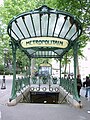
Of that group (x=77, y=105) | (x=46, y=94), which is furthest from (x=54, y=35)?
(x=46, y=94)

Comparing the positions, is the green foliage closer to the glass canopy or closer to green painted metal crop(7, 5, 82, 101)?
the glass canopy

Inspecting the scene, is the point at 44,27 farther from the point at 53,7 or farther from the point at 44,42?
the point at 53,7

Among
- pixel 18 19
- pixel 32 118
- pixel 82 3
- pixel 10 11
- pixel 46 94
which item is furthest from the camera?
pixel 10 11

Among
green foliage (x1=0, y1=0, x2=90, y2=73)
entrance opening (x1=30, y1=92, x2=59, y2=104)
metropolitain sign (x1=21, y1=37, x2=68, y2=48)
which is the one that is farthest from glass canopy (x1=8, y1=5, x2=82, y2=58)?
entrance opening (x1=30, y1=92, x2=59, y2=104)

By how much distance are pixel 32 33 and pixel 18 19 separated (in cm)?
195

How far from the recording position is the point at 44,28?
45.7ft

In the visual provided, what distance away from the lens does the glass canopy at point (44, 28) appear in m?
12.3

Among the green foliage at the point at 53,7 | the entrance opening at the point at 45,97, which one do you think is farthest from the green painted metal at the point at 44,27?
the entrance opening at the point at 45,97

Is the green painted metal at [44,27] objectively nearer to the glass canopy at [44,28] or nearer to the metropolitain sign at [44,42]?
the glass canopy at [44,28]

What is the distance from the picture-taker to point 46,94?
21422mm

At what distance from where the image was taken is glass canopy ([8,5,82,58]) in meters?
12.3

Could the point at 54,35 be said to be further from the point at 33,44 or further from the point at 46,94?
the point at 46,94

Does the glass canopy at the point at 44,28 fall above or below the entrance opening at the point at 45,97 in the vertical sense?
above

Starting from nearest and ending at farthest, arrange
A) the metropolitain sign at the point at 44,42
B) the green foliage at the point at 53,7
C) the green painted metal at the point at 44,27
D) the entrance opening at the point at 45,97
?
the green painted metal at the point at 44,27
the metropolitain sign at the point at 44,42
the green foliage at the point at 53,7
the entrance opening at the point at 45,97
